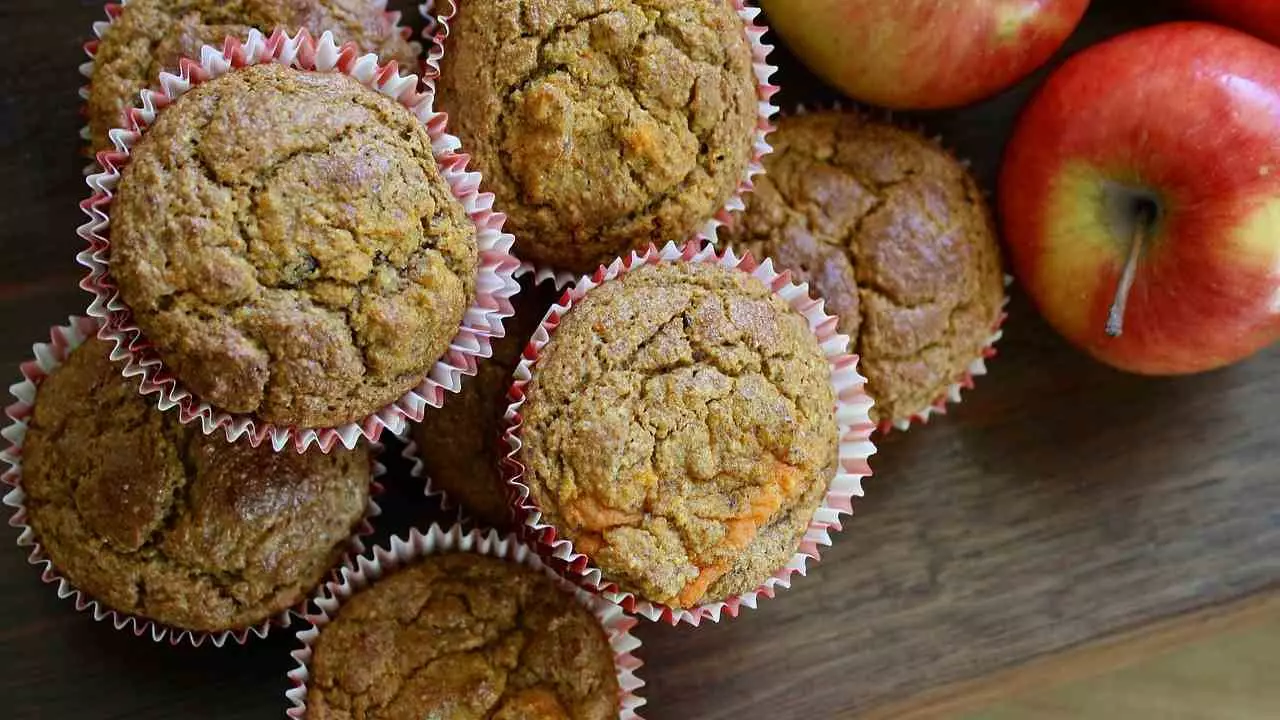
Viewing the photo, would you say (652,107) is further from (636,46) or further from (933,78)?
(933,78)

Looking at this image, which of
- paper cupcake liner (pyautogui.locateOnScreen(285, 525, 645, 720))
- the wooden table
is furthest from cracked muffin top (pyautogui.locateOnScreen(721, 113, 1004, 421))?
paper cupcake liner (pyautogui.locateOnScreen(285, 525, 645, 720))

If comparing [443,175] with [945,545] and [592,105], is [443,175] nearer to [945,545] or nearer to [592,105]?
[592,105]

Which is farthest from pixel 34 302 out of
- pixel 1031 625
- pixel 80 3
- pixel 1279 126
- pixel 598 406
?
pixel 1279 126

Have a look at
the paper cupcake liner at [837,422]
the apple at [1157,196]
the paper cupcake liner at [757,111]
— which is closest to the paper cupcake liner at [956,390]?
the apple at [1157,196]

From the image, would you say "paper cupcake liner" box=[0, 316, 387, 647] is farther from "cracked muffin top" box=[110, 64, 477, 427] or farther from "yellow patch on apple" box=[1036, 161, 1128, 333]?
"yellow patch on apple" box=[1036, 161, 1128, 333]

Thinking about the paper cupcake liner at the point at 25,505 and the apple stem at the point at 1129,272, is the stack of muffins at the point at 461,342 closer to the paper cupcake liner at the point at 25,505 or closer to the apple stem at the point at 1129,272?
the paper cupcake liner at the point at 25,505

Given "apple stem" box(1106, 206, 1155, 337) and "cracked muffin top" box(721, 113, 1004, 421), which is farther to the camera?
"cracked muffin top" box(721, 113, 1004, 421)

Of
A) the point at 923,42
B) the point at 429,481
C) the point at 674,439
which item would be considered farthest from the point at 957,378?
the point at 429,481
